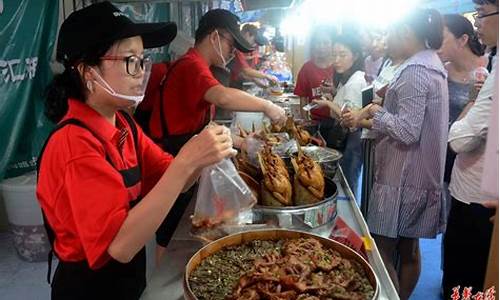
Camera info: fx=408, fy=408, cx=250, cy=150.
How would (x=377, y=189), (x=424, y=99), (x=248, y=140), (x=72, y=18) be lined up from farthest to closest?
1. (x=377, y=189)
2. (x=424, y=99)
3. (x=248, y=140)
4. (x=72, y=18)

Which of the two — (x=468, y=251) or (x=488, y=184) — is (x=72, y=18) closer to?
(x=488, y=184)

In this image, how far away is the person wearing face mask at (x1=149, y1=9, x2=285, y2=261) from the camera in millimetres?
2695

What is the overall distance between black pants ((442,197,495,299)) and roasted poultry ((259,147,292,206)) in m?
1.24

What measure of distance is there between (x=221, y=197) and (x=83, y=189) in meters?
0.56

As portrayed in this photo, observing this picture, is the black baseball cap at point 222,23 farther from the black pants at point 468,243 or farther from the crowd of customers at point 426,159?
the black pants at point 468,243

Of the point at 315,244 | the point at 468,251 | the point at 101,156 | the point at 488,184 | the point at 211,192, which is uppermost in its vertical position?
the point at 488,184

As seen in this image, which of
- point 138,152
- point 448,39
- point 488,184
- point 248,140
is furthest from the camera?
point 448,39

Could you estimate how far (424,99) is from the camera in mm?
2361

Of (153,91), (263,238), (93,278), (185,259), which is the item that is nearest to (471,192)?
(263,238)

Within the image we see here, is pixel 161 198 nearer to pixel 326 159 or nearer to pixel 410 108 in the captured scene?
pixel 326 159

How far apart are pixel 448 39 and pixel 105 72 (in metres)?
3.10

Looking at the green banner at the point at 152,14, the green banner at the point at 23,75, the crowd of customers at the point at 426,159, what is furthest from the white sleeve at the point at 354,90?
the green banner at the point at 23,75

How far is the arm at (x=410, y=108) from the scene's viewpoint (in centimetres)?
236

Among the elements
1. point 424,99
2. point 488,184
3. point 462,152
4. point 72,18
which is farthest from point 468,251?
point 72,18
